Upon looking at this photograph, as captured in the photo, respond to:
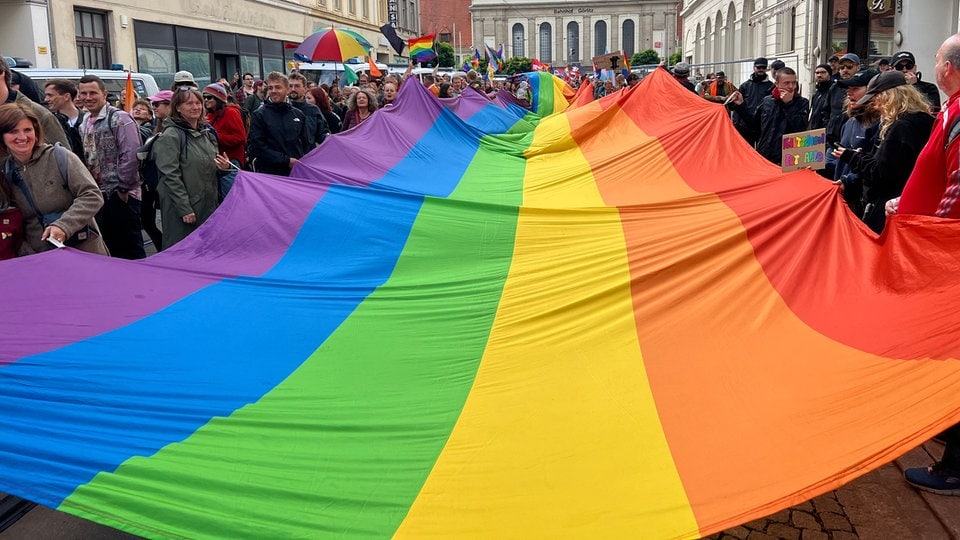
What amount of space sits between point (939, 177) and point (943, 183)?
4 cm

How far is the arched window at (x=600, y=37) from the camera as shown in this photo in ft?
298

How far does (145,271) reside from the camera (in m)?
4.39

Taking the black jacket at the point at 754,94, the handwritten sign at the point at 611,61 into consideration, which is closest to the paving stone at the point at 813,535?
the black jacket at the point at 754,94

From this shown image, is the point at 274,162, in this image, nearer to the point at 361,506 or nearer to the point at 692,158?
the point at 692,158

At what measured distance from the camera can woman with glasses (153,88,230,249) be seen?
586 cm

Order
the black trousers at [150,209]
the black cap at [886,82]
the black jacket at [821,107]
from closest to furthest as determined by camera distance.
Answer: the black cap at [886,82] → the black trousers at [150,209] → the black jacket at [821,107]

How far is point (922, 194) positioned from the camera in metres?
4.04

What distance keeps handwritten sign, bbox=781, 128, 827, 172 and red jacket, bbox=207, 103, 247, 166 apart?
208 inches

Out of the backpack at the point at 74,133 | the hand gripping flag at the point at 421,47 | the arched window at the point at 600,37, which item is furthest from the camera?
the arched window at the point at 600,37

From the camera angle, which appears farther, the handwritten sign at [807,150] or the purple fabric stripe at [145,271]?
the handwritten sign at [807,150]

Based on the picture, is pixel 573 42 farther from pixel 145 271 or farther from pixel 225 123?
pixel 145 271

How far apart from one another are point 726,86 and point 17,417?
1829 cm

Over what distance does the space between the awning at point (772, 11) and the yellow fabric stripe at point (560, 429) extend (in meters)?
22.1

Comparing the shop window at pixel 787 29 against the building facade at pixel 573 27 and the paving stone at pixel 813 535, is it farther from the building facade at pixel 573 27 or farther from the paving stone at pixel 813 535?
the building facade at pixel 573 27
